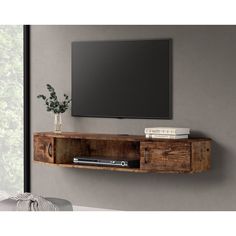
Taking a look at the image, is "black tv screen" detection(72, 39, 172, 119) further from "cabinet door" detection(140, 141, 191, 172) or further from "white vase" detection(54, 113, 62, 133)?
"cabinet door" detection(140, 141, 191, 172)

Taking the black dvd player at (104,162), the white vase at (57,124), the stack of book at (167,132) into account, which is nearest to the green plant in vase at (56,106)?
the white vase at (57,124)

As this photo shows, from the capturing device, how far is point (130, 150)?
538 cm

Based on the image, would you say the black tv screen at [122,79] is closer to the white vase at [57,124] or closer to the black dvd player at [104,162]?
the white vase at [57,124]

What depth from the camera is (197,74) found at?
5.02 metres

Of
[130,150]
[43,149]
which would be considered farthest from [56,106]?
[130,150]

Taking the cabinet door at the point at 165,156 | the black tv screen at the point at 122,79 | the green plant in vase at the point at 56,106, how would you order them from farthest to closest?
the green plant in vase at the point at 56,106
the black tv screen at the point at 122,79
the cabinet door at the point at 165,156

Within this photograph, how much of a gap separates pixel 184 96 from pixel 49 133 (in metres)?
1.39

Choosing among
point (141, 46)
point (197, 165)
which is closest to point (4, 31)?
point (141, 46)

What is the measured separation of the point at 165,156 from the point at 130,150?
0.70 meters

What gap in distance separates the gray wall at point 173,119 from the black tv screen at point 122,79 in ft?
0.29

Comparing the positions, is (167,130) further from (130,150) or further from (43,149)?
(43,149)

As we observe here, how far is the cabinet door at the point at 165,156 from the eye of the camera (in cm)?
467

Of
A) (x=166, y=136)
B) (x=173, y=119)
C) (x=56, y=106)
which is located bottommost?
(x=166, y=136)
